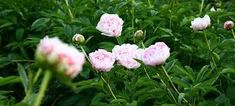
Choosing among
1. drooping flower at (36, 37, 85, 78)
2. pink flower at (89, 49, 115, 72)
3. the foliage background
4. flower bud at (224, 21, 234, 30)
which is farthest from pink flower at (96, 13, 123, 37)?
drooping flower at (36, 37, 85, 78)

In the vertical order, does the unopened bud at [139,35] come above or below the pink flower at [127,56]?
above

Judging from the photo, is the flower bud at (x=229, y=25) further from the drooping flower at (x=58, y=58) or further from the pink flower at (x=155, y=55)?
the drooping flower at (x=58, y=58)

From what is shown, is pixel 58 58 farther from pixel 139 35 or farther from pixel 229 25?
pixel 229 25

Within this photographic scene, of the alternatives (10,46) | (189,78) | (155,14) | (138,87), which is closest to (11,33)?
(10,46)

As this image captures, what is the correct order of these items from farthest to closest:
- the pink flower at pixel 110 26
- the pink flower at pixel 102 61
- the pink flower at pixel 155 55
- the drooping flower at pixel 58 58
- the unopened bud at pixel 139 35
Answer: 1. the pink flower at pixel 110 26
2. the unopened bud at pixel 139 35
3. the pink flower at pixel 102 61
4. the pink flower at pixel 155 55
5. the drooping flower at pixel 58 58

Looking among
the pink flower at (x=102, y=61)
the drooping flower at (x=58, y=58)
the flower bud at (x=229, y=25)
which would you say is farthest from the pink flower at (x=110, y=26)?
the drooping flower at (x=58, y=58)

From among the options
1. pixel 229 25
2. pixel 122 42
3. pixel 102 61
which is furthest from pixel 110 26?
pixel 229 25

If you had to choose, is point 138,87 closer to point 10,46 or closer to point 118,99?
point 118,99

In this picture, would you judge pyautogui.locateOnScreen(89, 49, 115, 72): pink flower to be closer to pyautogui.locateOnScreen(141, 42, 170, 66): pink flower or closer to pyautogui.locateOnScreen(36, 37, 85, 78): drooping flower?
pyautogui.locateOnScreen(141, 42, 170, 66): pink flower

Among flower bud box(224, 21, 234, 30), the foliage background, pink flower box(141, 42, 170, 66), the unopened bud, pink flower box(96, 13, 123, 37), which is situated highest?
pink flower box(141, 42, 170, 66)
